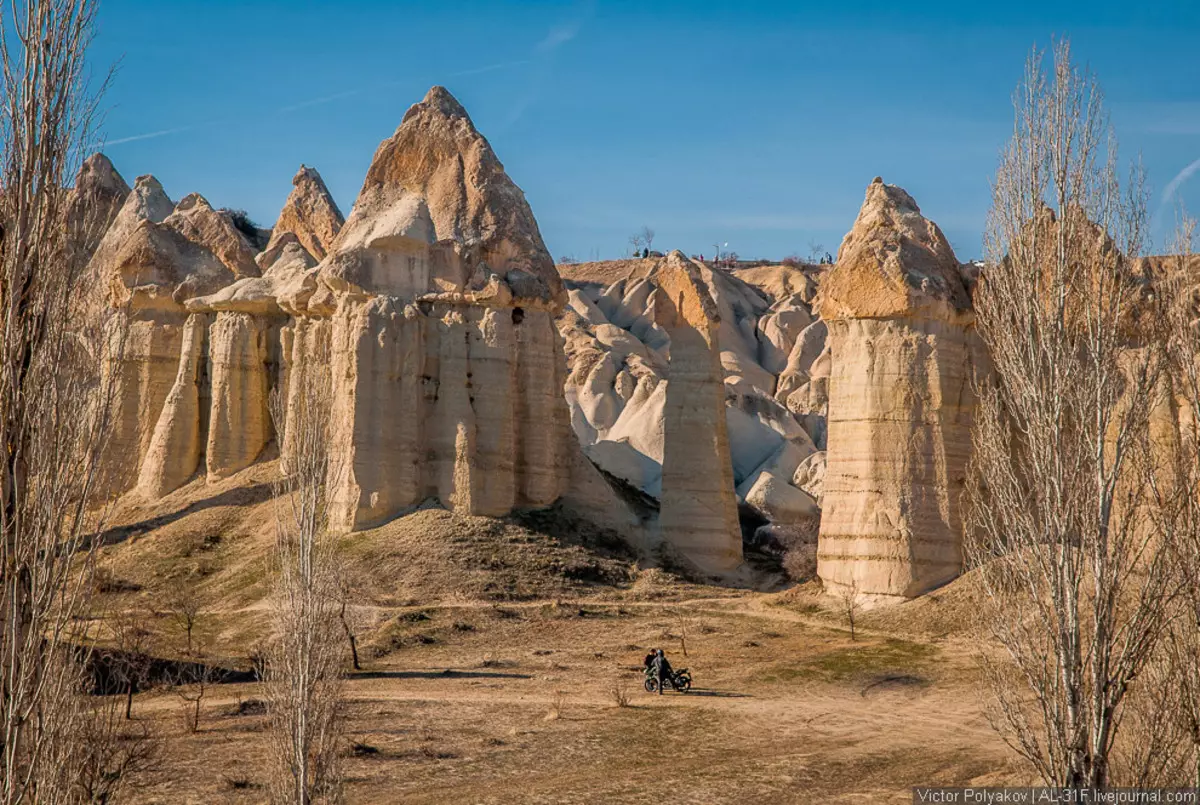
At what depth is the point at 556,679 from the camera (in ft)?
99.1

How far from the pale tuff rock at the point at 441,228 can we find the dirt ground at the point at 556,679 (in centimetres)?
860

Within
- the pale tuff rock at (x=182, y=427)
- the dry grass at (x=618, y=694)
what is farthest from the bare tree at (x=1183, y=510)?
the pale tuff rock at (x=182, y=427)

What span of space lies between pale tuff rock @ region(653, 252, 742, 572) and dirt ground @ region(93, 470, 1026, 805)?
2475 millimetres

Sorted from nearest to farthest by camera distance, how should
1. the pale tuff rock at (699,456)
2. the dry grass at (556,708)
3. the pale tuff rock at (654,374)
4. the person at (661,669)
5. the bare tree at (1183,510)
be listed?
the bare tree at (1183,510) < the dry grass at (556,708) < the person at (661,669) < the pale tuff rock at (699,456) < the pale tuff rock at (654,374)

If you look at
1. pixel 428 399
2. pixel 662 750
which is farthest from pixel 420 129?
pixel 662 750

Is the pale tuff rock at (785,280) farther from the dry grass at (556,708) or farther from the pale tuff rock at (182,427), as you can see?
the dry grass at (556,708)

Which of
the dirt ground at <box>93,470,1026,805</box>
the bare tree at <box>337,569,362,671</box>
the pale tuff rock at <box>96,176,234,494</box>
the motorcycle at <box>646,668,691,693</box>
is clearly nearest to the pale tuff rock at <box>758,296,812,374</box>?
the pale tuff rock at <box>96,176,234,494</box>

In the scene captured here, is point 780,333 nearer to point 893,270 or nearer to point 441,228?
point 441,228

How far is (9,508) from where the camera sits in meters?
9.51

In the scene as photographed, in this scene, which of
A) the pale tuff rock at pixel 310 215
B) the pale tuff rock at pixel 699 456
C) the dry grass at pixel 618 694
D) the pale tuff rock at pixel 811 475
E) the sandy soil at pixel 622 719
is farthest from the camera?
the pale tuff rock at pixel 310 215

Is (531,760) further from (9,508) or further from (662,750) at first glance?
(9,508)

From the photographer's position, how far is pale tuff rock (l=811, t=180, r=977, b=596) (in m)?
34.2

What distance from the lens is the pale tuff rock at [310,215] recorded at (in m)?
70.0

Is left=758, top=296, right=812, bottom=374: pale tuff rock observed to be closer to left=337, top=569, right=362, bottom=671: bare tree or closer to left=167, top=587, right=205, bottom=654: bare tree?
left=167, top=587, right=205, bottom=654: bare tree
